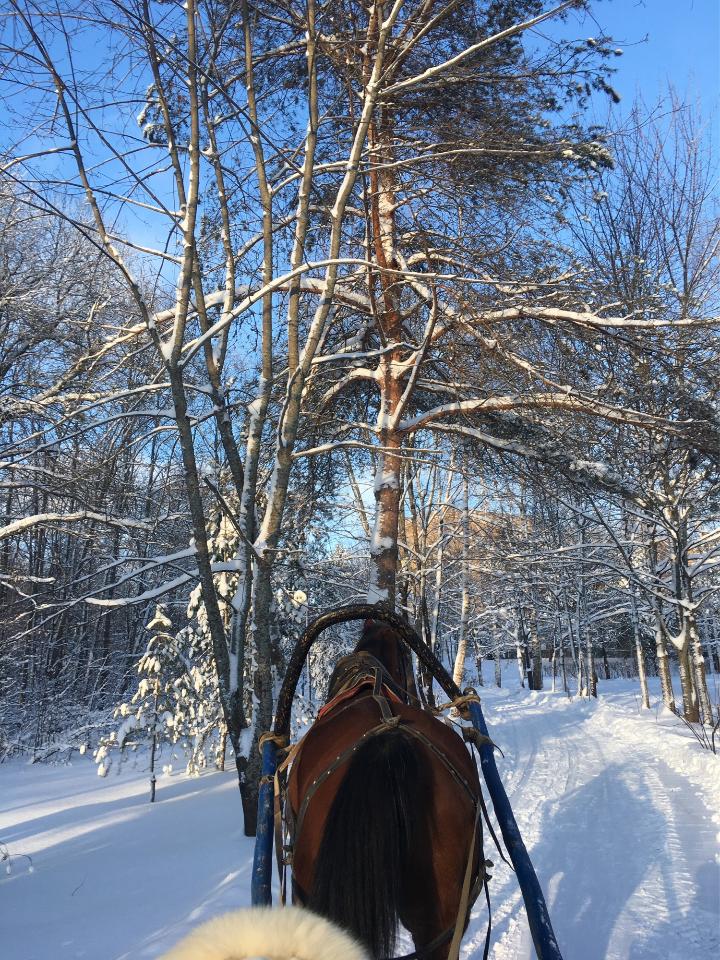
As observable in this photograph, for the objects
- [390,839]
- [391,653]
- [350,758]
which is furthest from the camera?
[391,653]

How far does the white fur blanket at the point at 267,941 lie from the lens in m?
0.77

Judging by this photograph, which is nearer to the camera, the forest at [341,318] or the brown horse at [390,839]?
the brown horse at [390,839]

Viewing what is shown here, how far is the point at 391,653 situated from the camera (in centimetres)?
395

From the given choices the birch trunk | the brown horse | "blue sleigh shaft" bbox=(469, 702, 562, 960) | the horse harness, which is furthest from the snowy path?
the birch trunk

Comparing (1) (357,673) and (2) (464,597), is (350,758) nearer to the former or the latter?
(1) (357,673)

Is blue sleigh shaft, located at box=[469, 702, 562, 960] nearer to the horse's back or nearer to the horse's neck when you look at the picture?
the horse's back

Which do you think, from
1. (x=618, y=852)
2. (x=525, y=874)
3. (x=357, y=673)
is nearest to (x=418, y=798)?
(x=525, y=874)

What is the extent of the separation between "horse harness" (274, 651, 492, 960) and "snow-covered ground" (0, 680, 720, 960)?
1.77m

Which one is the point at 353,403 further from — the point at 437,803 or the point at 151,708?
the point at 437,803

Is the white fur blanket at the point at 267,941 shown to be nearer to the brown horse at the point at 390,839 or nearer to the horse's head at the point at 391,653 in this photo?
the brown horse at the point at 390,839

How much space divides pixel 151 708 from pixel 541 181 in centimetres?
1019

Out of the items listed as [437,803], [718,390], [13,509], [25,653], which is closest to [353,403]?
[718,390]

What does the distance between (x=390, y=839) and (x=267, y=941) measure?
176 cm

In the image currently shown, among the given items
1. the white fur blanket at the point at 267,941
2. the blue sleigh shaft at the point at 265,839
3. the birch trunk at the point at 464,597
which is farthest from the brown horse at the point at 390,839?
the birch trunk at the point at 464,597
